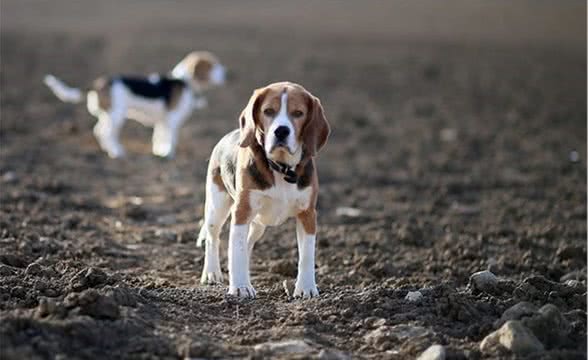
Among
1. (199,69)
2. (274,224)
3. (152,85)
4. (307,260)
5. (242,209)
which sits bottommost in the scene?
(307,260)

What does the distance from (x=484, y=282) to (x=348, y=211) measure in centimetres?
502

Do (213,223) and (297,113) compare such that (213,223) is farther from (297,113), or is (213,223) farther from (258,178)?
(297,113)

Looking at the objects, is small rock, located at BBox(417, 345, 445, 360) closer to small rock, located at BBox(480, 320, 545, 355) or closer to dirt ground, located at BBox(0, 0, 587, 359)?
dirt ground, located at BBox(0, 0, 587, 359)

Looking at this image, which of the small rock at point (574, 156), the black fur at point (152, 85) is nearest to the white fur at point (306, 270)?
the small rock at point (574, 156)

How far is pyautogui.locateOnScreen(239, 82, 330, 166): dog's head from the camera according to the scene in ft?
22.8

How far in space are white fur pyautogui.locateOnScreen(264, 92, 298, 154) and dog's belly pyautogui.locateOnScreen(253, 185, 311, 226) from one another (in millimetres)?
312

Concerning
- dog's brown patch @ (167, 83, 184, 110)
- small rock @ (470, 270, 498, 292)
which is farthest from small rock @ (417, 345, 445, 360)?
dog's brown patch @ (167, 83, 184, 110)

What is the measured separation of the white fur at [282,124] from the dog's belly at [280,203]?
0.31 metres

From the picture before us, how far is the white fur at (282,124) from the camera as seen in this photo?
694cm

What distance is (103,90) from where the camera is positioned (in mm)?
16688

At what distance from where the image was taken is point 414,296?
695 centimetres

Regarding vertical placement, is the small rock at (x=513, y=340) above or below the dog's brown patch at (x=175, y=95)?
below

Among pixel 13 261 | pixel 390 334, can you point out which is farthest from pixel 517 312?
pixel 13 261

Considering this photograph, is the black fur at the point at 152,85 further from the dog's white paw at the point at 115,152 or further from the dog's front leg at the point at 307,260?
the dog's front leg at the point at 307,260
